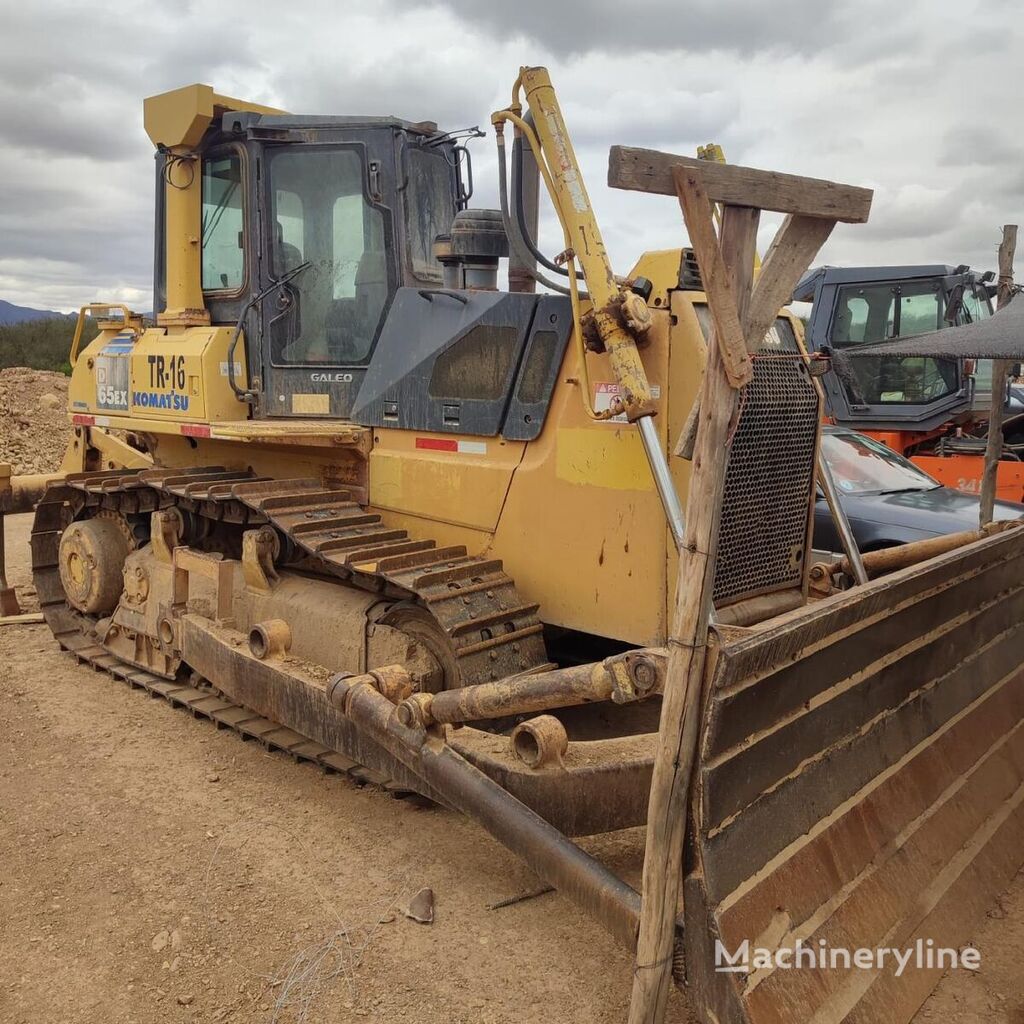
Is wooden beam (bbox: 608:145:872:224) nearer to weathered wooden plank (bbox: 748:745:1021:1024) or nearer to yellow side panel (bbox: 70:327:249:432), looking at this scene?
weathered wooden plank (bbox: 748:745:1021:1024)

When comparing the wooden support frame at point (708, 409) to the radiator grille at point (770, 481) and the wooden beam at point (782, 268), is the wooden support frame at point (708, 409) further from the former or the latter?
the radiator grille at point (770, 481)

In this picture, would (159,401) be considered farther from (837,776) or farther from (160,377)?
(837,776)

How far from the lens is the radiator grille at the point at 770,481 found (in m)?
3.76

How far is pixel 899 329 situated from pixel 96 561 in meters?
8.92

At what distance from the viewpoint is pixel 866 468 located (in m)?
7.50

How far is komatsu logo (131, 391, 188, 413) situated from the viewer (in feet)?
18.0

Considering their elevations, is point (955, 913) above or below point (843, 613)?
below

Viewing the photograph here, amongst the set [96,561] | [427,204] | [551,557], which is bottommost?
[96,561]

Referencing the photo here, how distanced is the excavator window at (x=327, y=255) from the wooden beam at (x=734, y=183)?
2.94m

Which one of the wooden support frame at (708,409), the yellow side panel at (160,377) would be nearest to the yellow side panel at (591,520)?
the wooden support frame at (708,409)

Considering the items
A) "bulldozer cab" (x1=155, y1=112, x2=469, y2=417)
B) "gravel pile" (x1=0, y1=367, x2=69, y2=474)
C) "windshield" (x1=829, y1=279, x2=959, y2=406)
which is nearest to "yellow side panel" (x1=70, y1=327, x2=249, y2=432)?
"bulldozer cab" (x1=155, y1=112, x2=469, y2=417)

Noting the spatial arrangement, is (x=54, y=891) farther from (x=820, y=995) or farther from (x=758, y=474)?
(x=758, y=474)

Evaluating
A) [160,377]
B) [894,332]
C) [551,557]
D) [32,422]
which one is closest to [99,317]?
[160,377]

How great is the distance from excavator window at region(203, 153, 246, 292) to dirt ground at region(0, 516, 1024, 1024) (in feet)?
8.41
